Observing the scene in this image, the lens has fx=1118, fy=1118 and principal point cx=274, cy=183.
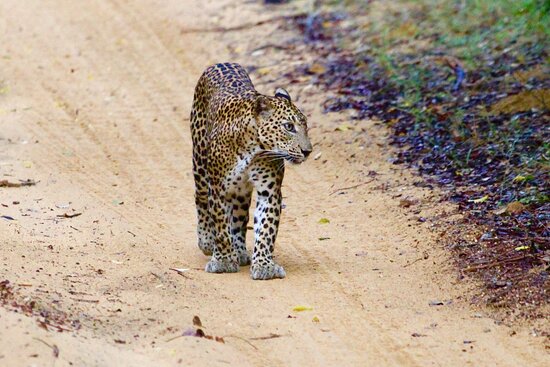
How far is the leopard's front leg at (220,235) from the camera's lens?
943cm

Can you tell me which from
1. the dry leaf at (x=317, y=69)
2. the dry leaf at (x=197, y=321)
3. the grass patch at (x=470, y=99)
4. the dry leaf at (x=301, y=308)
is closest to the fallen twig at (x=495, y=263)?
the grass patch at (x=470, y=99)

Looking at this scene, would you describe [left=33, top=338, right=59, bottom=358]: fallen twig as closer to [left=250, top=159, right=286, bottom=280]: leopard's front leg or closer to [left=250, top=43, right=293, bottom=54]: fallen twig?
[left=250, top=159, right=286, bottom=280]: leopard's front leg

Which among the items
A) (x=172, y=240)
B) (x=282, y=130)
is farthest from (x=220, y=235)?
(x=172, y=240)

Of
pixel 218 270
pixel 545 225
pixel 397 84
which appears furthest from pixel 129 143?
pixel 545 225

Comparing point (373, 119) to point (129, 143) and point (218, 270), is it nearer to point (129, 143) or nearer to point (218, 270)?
point (129, 143)

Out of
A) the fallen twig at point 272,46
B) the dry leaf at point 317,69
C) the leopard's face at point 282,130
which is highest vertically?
the leopard's face at point 282,130

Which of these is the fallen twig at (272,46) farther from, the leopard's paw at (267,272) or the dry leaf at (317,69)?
the leopard's paw at (267,272)

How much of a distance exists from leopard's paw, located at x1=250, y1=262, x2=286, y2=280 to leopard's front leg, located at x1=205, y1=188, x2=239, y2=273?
0.35 meters

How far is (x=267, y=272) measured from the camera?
9.20 m

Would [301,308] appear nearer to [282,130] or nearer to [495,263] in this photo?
[282,130]

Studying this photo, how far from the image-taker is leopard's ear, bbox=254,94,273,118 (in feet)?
29.9

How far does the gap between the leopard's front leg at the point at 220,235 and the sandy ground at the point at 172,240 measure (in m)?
0.19

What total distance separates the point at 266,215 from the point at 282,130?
0.74 meters

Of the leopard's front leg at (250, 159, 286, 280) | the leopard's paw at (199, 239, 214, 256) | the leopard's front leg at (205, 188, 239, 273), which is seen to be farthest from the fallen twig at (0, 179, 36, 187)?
the leopard's front leg at (250, 159, 286, 280)
